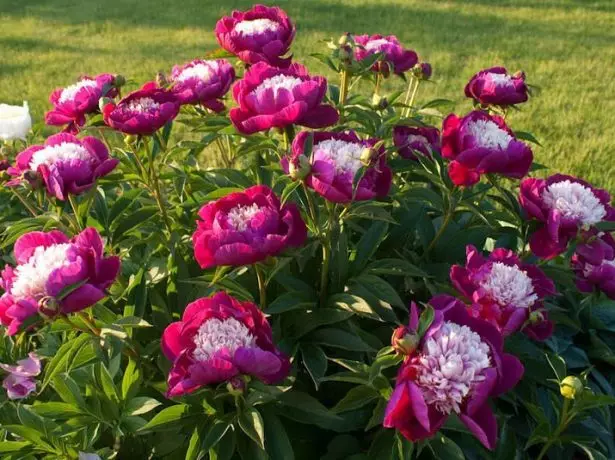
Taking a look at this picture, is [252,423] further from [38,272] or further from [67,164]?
[67,164]

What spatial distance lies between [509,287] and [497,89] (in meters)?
0.58

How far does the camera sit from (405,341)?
0.86m

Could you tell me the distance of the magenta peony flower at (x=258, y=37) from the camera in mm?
1424

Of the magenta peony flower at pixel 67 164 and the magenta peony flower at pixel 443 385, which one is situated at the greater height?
the magenta peony flower at pixel 67 164

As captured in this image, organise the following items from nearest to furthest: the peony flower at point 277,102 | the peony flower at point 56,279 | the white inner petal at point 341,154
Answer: the peony flower at point 56,279 → the white inner petal at point 341,154 → the peony flower at point 277,102

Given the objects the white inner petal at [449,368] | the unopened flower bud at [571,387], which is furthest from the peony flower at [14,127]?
the unopened flower bud at [571,387]

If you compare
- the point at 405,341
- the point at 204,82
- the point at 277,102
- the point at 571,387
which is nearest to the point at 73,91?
the point at 204,82

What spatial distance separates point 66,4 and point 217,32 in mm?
6661

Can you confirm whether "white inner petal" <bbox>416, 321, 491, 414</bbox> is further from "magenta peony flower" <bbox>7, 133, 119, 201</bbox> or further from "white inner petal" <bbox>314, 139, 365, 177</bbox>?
"magenta peony flower" <bbox>7, 133, 119, 201</bbox>

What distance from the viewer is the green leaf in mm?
935

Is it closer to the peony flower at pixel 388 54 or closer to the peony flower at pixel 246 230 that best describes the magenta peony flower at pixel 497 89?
the peony flower at pixel 388 54

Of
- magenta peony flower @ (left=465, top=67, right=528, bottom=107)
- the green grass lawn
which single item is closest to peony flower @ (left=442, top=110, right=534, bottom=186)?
magenta peony flower @ (left=465, top=67, right=528, bottom=107)

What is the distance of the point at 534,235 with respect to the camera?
1277 millimetres

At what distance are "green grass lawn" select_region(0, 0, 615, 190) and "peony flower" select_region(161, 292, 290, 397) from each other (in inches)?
101
